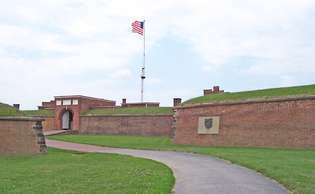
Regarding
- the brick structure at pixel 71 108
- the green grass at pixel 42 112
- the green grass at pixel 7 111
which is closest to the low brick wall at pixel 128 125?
the brick structure at pixel 71 108

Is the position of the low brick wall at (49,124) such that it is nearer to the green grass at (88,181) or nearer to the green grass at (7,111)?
the green grass at (7,111)

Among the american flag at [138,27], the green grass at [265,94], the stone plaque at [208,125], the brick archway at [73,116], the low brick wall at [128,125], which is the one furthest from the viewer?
the brick archway at [73,116]

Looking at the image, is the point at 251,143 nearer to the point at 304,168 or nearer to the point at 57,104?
the point at 304,168

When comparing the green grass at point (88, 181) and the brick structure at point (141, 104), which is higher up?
the brick structure at point (141, 104)

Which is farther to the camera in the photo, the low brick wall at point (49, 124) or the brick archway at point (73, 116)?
the low brick wall at point (49, 124)

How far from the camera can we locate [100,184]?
10.8 meters

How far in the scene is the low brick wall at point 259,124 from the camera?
23.5 meters

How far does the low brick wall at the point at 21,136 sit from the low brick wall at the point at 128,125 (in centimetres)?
1555

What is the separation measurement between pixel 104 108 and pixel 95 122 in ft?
10.0

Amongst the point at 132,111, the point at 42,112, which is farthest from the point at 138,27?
the point at 42,112

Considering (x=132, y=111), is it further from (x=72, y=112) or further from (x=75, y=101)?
(x=72, y=112)

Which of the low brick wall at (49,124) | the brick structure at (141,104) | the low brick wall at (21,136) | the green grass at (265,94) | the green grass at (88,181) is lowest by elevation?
the green grass at (88,181)

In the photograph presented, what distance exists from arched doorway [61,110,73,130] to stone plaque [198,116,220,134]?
22.7 metres

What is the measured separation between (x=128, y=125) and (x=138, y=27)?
966 centimetres
